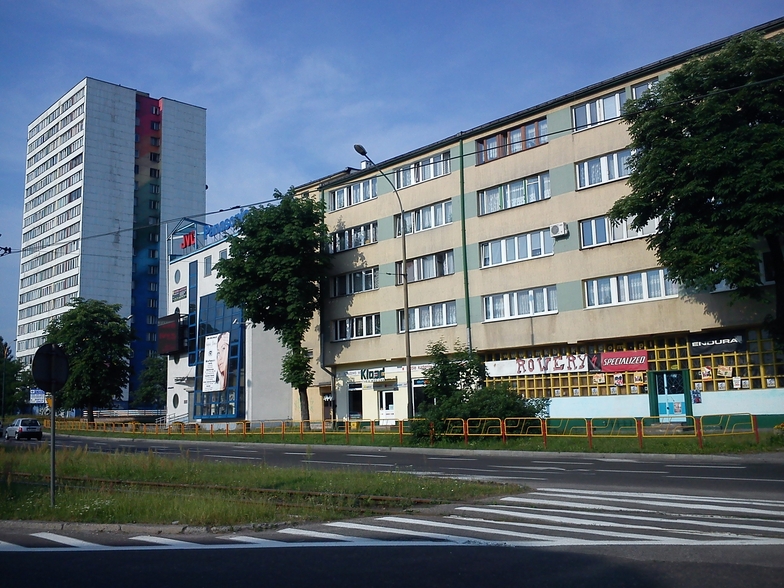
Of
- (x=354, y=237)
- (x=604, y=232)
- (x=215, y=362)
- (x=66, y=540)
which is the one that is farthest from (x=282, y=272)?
(x=66, y=540)

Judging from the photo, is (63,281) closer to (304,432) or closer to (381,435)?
(304,432)

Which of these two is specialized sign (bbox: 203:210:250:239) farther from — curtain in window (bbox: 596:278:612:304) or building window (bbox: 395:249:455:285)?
curtain in window (bbox: 596:278:612:304)

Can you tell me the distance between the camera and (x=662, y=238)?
26391 mm

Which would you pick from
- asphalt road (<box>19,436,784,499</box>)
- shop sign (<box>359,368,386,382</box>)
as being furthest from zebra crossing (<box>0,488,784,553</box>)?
shop sign (<box>359,368,386,382</box>)

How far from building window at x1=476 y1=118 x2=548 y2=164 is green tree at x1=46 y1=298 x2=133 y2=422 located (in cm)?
4305

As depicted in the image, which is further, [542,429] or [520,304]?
[520,304]

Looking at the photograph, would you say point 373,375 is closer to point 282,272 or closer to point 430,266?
point 430,266

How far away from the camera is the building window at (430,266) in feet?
128

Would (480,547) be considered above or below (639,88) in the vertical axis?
below

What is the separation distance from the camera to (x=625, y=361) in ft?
104

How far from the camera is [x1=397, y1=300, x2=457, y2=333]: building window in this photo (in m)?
38.7

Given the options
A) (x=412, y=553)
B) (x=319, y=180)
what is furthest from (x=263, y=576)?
(x=319, y=180)

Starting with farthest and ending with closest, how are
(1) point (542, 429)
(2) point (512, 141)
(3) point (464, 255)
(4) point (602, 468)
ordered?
(3) point (464, 255)
(2) point (512, 141)
(1) point (542, 429)
(4) point (602, 468)

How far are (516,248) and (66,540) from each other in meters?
28.7
